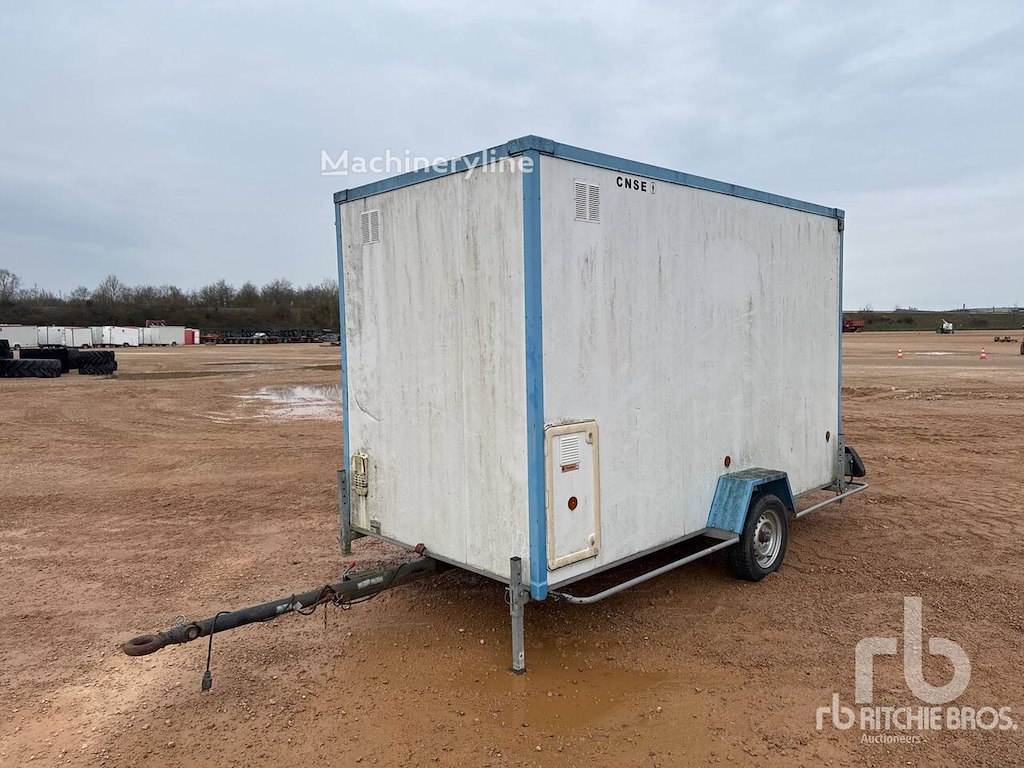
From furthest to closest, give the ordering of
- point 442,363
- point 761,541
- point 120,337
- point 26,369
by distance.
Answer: point 120,337, point 26,369, point 761,541, point 442,363

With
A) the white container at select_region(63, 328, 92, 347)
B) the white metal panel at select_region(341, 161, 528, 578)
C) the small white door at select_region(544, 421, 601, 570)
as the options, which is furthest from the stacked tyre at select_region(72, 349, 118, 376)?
the white container at select_region(63, 328, 92, 347)

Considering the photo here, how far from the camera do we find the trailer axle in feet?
11.7

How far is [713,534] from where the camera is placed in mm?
5383

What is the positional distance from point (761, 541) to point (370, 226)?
393 centimetres

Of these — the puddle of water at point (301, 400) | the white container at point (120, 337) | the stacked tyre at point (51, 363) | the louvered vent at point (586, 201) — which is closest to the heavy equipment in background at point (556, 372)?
the louvered vent at point (586, 201)

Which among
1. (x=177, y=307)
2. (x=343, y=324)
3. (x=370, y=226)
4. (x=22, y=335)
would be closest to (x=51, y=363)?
(x=343, y=324)

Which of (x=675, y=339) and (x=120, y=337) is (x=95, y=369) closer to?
(x=675, y=339)

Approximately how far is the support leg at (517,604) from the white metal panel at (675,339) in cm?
22

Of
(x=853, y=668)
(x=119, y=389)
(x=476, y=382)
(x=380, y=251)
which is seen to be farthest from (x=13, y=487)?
(x=119, y=389)

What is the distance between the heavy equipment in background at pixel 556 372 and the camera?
4.14 metres

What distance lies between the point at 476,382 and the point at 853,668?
288 centimetres

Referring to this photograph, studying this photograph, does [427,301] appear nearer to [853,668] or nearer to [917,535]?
[853,668]

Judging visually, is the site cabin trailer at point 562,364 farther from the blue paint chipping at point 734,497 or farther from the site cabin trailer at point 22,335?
the site cabin trailer at point 22,335

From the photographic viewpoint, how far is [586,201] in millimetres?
4332
